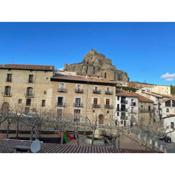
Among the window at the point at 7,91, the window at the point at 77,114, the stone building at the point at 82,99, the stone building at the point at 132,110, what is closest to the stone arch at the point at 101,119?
the stone building at the point at 82,99

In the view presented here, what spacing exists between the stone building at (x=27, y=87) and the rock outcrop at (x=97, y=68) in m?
11.1

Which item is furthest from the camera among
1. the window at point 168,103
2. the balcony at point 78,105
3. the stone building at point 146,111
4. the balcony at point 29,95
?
the window at point 168,103

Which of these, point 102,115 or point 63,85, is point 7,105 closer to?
point 63,85

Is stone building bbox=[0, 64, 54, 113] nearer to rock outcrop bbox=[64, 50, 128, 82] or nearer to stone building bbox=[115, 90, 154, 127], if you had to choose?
Result: stone building bbox=[115, 90, 154, 127]

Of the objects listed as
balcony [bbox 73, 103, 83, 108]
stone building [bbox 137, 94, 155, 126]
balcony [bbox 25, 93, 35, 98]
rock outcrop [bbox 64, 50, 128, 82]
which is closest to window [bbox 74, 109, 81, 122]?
balcony [bbox 73, 103, 83, 108]

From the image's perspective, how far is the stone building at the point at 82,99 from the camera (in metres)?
15.3

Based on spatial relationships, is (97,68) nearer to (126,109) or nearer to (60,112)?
(126,109)

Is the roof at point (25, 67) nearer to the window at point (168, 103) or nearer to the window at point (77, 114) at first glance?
the window at point (77, 114)

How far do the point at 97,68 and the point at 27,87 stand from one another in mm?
14323

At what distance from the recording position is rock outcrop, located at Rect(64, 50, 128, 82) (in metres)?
27.0

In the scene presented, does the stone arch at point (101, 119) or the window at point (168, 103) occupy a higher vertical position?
the window at point (168, 103)

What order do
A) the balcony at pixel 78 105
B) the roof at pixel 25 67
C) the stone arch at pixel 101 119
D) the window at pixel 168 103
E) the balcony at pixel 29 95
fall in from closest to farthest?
the balcony at pixel 29 95, the roof at pixel 25 67, the balcony at pixel 78 105, the stone arch at pixel 101 119, the window at pixel 168 103

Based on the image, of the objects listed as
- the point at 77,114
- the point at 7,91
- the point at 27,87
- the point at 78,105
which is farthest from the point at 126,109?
the point at 7,91
